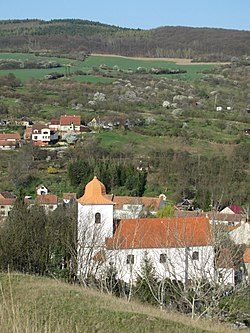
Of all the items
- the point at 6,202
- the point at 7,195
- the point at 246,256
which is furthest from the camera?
the point at 7,195

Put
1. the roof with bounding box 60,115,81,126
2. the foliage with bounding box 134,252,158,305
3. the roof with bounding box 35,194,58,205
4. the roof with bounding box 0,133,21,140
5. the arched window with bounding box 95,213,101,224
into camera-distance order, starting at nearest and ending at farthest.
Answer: the foliage with bounding box 134,252,158,305, the arched window with bounding box 95,213,101,224, the roof with bounding box 35,194,58,205, the roof with bounding box 0,133,21,140, the roof with bounding box 60,115,81,126

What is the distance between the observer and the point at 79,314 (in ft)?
31.3

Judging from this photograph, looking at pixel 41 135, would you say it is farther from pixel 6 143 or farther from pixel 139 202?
pixel 139 202

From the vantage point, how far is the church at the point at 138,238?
19250mm

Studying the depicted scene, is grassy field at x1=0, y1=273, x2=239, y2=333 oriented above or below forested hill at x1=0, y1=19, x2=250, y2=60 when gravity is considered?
below

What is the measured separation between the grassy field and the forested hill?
3957 inches

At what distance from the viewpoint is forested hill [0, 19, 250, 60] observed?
114 metres

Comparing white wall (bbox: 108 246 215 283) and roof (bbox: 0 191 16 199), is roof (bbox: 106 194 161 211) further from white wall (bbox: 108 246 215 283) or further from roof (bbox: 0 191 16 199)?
white wall (bbox: 108 246 215 283)

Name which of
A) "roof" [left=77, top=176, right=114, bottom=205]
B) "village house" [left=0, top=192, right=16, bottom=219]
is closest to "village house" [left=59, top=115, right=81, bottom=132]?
"village house" [left=0, top=192, right=16, bottom=219]

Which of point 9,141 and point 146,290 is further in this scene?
point 9,141

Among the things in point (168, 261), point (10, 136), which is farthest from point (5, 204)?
point (10, 136)

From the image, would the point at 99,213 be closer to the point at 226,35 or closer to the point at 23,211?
the point at 23,211

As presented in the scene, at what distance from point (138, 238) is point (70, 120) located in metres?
36.6

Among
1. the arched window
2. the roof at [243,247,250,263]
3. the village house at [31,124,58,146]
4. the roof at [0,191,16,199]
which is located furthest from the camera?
the village house at [31,124,58,146]
